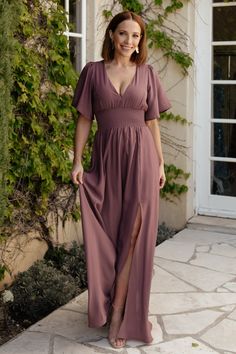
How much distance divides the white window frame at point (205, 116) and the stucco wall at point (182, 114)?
11 cm

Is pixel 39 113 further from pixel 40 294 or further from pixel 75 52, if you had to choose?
pixel 40 294

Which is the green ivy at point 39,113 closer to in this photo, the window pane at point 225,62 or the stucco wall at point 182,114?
the stucco wall at point 182,114

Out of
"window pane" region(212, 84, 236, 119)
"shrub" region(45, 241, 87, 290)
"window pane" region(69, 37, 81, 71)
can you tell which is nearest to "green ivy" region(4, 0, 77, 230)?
"shrub" region(45, 241, 87, 290)

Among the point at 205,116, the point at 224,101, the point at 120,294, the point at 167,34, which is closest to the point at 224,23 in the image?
the point at 167,34

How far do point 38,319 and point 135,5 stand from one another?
3198 mm

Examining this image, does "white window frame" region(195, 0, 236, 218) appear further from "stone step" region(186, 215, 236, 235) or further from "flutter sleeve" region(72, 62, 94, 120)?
"flutter sleeve" region(72, 62, 94, 120)

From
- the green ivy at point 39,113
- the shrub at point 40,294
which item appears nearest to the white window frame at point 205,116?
the green ivy at point 39,113

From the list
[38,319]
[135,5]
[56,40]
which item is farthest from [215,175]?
[38,319]

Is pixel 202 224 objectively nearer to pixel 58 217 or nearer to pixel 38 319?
pixel 58 217

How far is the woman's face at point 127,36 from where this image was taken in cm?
304

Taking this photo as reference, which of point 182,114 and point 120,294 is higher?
point 182,114

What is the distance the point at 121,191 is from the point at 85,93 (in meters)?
0.57

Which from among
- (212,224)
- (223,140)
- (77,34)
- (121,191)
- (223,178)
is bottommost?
(212,224)

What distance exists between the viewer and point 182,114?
5738mm
